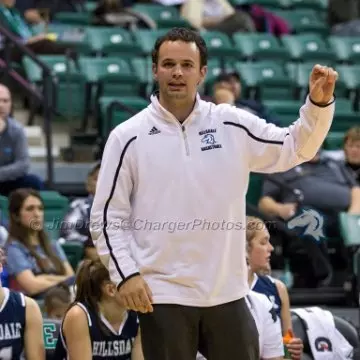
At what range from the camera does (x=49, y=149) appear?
888cm

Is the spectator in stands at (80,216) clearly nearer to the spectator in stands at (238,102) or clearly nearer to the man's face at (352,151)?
the spectator in stands at (238,102)

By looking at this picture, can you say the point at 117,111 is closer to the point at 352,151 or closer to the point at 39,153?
the point at 39,153

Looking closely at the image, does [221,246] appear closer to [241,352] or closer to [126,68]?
[241,352]

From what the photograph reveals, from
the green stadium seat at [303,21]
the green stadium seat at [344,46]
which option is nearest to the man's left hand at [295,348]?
the green stadium seat at [344,46]

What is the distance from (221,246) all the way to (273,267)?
431cm

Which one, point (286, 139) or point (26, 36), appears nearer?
point (286, 139)

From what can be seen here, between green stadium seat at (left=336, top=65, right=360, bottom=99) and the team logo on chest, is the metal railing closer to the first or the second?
green stadium seat at (left=336, top=65, right=360, bottom=99)

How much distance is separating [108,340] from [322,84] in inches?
73.6

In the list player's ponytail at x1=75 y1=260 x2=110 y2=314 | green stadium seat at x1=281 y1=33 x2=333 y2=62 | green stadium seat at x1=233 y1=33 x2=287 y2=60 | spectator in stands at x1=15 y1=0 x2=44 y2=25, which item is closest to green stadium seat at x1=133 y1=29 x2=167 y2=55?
green stadium seat at x1=233 y1=33 x2=287 y2=60

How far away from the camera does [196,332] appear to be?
13.8 feet

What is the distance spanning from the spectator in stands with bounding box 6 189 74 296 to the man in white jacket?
2.75 meters

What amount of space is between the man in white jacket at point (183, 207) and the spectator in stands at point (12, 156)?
161 inches

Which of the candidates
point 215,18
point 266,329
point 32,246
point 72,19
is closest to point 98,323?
point 266,329

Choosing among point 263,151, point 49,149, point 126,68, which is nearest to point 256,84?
point 126,68
